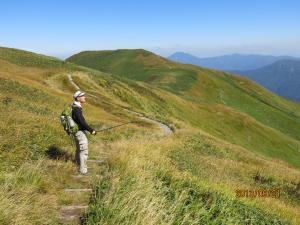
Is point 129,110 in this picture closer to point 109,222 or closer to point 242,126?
point 242,126

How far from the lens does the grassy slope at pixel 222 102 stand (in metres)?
74.2

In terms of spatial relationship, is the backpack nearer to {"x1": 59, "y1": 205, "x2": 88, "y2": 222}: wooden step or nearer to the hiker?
the hiker

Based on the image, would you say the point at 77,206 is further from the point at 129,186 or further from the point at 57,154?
the point at 57,154

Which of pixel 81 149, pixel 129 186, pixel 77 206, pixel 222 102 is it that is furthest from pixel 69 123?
pixel 222 102

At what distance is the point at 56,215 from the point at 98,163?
6090 mm

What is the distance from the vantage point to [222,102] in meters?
111

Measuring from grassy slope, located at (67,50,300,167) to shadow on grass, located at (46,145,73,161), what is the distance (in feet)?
173


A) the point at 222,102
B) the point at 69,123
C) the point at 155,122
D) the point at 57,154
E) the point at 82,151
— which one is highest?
the point at 69,123

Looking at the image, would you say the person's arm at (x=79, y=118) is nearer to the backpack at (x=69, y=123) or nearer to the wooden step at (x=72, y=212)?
the backpack at (x=69, y=123)

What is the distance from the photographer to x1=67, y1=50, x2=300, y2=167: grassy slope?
74.2 meters

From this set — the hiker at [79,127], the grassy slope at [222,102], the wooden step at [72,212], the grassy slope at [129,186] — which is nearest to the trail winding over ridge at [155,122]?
the grassy slope at [129,186]

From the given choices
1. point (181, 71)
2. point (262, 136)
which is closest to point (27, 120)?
point (262, 136)

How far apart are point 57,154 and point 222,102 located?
98250 mm

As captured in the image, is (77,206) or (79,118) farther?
(79,118)
